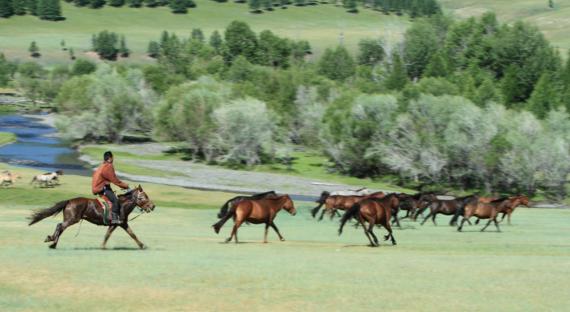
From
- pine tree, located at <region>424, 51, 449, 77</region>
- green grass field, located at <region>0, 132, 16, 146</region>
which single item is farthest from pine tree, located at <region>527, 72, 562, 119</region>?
green grass field, located at <region>0, 132, 16, 146</region>

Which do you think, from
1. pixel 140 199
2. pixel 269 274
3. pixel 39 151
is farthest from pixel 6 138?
pixel 269 274

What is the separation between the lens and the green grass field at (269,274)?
19.1 metres

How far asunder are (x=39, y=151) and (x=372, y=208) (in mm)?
88782

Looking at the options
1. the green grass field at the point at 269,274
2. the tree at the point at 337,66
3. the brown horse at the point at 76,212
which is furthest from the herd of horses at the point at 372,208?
the tree at the point at 337,66

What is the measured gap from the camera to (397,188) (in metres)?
95.2

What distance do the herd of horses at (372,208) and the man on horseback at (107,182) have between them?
6.18 metres

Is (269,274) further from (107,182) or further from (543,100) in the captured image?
(543,100)

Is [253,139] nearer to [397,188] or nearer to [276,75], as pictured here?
[397,188]

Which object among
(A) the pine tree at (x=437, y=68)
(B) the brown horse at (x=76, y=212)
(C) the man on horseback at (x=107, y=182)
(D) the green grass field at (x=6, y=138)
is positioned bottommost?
(D) the green grass field at (x=6, y=138)

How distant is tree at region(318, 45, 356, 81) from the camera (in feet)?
601

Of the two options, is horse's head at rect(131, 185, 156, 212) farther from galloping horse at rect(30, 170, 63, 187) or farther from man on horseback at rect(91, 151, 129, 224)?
galloping horse at rect(30, 170, 63, 187)

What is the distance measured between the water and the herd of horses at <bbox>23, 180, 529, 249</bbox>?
52.1 m

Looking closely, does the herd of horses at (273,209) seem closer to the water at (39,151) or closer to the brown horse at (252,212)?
the brown horse at (252,212)

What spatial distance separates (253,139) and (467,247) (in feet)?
236
